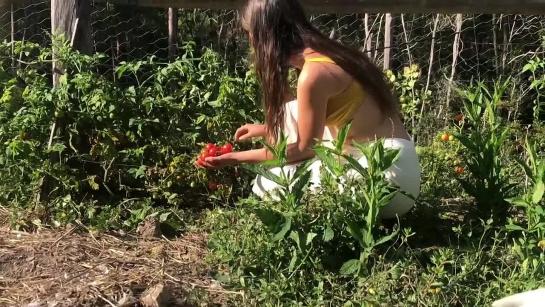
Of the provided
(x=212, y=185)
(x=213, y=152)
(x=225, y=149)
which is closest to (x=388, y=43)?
(x=212, y=185)

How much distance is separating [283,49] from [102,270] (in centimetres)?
128

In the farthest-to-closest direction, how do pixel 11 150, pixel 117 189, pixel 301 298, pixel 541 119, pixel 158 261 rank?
pixel 541 119, pixel 117 189, pixel 11 150, pixel 158 261, pixel 301 298

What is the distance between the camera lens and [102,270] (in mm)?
3227

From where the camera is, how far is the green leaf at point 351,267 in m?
2.94

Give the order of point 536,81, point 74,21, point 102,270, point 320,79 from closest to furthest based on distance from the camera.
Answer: point 320,79 < point 102,270 < point 536,81 < point 74,21

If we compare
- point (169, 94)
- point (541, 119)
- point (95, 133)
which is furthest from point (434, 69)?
point (95, 133)

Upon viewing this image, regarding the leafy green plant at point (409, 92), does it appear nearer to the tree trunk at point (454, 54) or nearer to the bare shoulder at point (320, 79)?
the tree trunk at point (454, 54)

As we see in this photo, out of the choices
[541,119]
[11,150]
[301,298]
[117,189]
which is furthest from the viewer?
[541,119]

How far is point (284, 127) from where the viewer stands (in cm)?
352

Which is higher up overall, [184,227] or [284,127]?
[284,127]

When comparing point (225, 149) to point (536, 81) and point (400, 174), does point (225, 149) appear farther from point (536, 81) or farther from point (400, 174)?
point (536, 81)

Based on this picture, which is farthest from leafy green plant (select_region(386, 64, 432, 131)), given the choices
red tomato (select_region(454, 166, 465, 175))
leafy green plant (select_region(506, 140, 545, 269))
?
leafy green plant (select_region(506, 140, 545, 269))

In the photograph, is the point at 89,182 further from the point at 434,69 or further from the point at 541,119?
the point at 434,69

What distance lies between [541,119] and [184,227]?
286 cm
